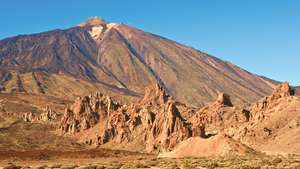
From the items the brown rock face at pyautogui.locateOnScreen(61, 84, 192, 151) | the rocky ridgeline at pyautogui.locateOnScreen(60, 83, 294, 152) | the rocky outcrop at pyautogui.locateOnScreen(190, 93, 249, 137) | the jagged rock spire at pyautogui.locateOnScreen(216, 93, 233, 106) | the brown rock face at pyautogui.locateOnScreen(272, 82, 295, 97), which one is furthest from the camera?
the jagged rock spire at pyautogui.locateOnScreen(216, 93, 233, 106)

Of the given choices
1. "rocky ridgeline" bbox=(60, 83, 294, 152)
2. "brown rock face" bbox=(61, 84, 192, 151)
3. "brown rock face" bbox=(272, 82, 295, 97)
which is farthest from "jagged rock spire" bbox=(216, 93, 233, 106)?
"brown rock face" bbox=(272, 82, 295, 97)

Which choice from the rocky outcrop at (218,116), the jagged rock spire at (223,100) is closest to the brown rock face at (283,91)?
the rocky outcrop at (218,116)

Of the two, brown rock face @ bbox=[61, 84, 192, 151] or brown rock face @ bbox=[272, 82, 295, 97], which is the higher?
brown rock face @ bbox=[272, 82, 295, 97]

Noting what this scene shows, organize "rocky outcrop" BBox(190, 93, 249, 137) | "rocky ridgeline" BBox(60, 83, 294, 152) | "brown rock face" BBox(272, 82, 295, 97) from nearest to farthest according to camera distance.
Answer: "brown rock face" BBox(272, 82, 295, 97) → "rocky ridgeline" BBox(60, 83, 294, 152) → "rocky outcrop" BBox(190, 93, 249, 137)

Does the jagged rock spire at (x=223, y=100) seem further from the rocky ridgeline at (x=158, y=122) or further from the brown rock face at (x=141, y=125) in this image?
the brown rock face at (x=141, y=125)

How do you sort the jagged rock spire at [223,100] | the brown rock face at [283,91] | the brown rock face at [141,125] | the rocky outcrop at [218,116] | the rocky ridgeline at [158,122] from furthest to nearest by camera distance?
the jagged rock spire at [223,100] < the rocky outcrop at [218,116] < the brown rock face at [141,125] < the rocky ridgeline at [158,122] < the brown rock face at [283,91]

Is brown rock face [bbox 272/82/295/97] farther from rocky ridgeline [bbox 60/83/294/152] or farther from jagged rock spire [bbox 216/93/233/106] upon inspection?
jagged rock spire [bbox 216/93/233/106]

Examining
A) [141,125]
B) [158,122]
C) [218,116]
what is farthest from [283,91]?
[141,125]

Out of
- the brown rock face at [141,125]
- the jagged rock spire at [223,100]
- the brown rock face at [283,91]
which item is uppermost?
the jagged rock spire at [223,100]

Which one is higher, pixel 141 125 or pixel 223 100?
pixel 223 100

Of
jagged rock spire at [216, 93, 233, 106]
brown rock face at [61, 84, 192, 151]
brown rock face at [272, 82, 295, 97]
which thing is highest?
jagged rock spire at [216, 93, 233, 106]

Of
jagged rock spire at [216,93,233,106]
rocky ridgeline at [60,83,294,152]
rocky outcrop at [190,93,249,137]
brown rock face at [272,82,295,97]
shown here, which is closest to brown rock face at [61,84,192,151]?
rocky ridgeline at [60,83,294,152]

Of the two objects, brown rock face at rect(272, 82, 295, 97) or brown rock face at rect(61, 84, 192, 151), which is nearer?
brown rock face at rect(272, 82, 295, 97)

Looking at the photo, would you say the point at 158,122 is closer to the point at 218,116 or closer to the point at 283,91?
the point at 218,116
